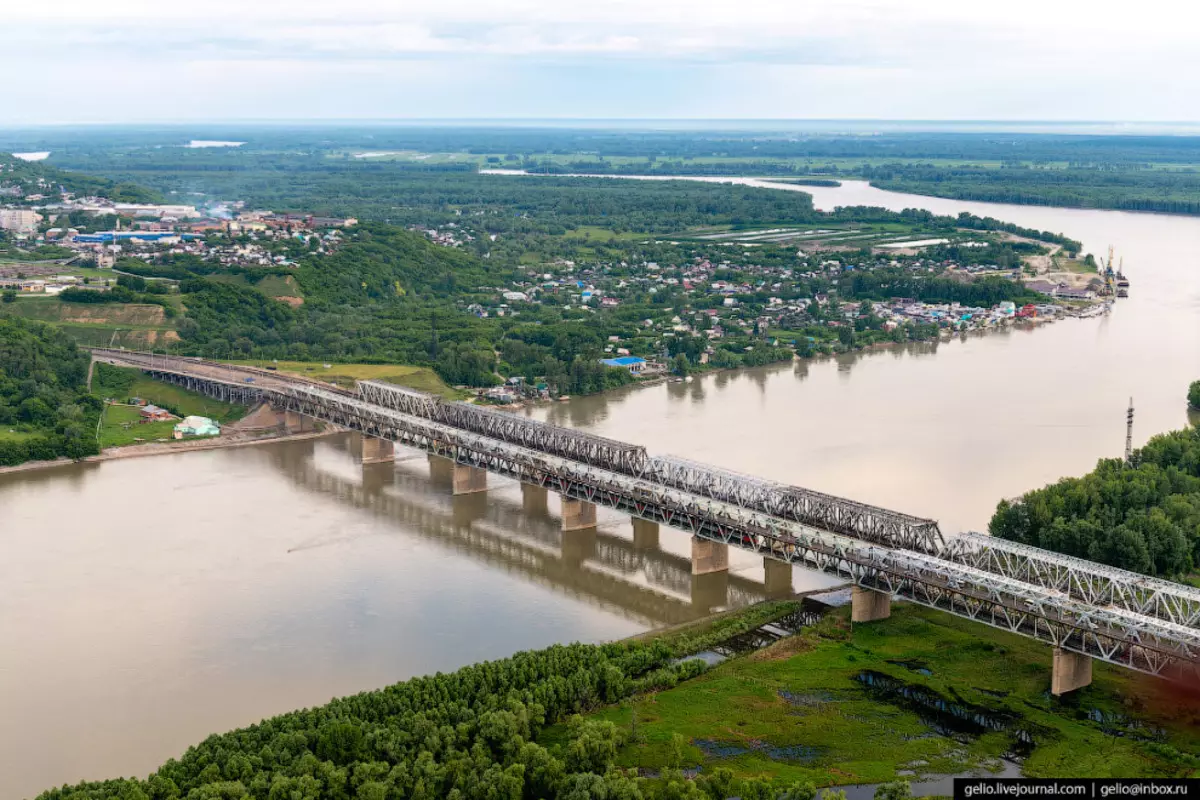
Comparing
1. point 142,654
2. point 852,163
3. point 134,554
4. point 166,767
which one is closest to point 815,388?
point 134,554

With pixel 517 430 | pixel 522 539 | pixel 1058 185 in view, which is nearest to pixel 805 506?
pixel 522 539

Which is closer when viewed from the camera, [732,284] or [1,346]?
[1,346]

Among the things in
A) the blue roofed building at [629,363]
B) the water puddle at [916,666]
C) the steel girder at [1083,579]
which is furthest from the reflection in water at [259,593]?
the blue roofed building at [629,363]

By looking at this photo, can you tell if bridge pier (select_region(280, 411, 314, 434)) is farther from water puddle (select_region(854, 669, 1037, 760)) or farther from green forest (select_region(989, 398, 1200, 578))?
water puddle (select_region(854, 669, 1037, 760))

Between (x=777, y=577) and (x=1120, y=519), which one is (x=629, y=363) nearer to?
(x=777, y=577)

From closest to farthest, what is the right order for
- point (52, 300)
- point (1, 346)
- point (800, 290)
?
point (1, 346), point (52, 300), point (800, 290)

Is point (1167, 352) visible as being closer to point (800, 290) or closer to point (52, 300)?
point (800, 290)

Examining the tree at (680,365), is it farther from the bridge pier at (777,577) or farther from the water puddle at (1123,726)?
the water puddle at (1123,726)
